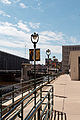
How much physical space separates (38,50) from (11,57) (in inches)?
3866

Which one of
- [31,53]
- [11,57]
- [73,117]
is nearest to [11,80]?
[11,57]

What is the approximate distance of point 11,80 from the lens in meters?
71.5

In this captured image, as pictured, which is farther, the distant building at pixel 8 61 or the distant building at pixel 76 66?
the distant building at pixel 8 61

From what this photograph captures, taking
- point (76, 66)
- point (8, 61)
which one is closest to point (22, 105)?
point (76, 66)

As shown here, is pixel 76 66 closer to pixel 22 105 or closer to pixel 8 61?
pixel 22 105

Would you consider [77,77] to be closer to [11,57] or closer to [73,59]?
[73,59]

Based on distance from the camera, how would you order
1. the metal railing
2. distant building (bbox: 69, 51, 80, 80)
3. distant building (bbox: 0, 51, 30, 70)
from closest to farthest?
the metal railing, distant building (bbox: 69, 51, 80, 80), distant building (bbox: 0, 51, 30, 70)

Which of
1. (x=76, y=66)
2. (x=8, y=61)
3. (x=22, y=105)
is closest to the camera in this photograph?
(x=22, y=105)

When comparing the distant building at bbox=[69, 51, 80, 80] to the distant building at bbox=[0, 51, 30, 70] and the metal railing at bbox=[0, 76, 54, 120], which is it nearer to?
the metal railing at bbox=[0, 76, 54, 120]

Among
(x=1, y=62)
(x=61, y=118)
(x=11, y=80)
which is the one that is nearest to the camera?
(x=61, y=118)

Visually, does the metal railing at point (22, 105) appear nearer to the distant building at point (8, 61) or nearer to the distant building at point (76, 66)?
the distant building at point (76, 66)

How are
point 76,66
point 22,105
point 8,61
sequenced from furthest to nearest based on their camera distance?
1. point 8,61
2. point 76,66
3. point 22,105

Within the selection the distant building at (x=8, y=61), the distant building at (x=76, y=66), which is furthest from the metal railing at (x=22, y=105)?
the distant building at (x=8, y=61)

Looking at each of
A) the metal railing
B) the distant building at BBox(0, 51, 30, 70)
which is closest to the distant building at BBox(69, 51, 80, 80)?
the metal railing
